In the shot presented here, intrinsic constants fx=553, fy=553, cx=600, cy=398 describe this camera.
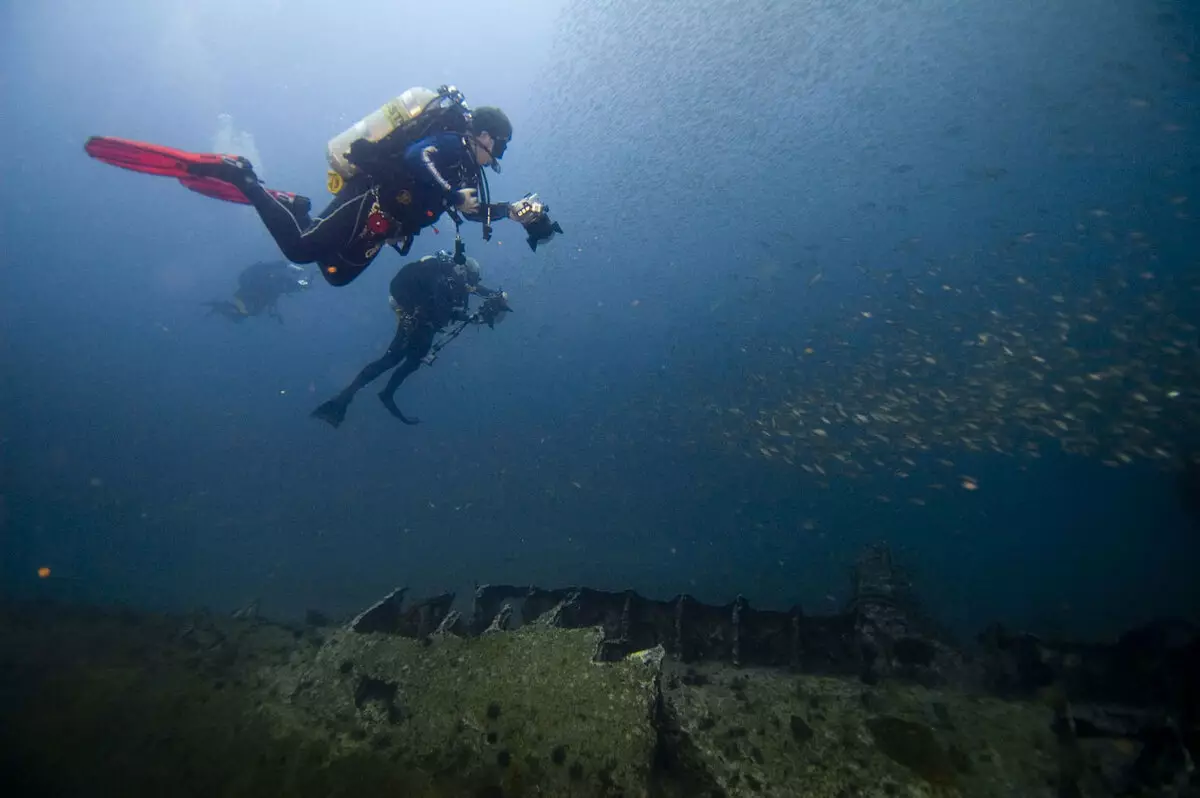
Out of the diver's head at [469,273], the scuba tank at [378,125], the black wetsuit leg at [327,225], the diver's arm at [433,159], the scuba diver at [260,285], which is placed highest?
the scuba diver at [260,285]

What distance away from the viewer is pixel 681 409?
39844 mm

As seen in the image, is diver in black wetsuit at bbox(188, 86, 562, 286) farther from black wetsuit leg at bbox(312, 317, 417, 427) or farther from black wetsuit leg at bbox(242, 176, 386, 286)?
black wetsuit leg at bbox(312, 317, 417, 427)

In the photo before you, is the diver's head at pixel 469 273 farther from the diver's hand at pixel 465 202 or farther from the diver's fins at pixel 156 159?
the diver's hand at pixel 465 202

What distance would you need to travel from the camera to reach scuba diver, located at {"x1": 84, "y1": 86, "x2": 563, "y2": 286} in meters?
5.66

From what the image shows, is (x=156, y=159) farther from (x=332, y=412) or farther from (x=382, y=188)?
(x=332, y=412)

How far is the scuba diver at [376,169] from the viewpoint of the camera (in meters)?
5.66

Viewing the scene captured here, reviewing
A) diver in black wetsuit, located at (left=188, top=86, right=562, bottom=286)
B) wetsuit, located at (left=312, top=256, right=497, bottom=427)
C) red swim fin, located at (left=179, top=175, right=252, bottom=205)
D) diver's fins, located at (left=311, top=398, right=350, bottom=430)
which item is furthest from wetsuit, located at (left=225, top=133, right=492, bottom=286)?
diver's fins, located at (left=311, top=398, right=350, bottom=430)

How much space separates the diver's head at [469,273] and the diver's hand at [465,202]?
379 centimetres

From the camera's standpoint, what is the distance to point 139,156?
570cm

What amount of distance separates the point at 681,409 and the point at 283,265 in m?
26.3

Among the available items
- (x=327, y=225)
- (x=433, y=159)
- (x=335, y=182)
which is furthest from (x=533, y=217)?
(x=335, y=182)

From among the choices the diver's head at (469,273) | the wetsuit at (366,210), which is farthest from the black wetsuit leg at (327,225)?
the diver's head at (469,273)

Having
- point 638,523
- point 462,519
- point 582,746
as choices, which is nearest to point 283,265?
point 462,519

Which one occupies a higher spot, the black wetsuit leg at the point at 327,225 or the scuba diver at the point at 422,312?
the scuba diver at the point at 422,312
